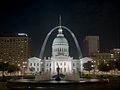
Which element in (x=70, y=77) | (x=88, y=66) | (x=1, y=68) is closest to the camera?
(x=70, y=77)

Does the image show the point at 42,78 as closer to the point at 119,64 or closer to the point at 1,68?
the point at 1,68

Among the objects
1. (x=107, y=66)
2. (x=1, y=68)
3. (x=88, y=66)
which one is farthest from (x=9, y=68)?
(x=88, y=66)

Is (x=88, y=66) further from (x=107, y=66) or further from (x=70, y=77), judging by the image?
(x=70, y=77)

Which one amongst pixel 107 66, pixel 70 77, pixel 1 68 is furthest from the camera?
pixel 107 66

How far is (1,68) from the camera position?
4628 inches

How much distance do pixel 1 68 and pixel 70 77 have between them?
3788cm

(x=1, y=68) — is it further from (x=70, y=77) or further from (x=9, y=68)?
(x=70, y=77)

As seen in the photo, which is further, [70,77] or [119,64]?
[119,64]

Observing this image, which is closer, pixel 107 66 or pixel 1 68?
pixel 1 68

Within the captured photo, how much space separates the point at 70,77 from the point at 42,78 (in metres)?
9.51

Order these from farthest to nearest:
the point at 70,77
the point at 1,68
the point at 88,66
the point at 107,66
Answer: the point at 88,66, the point at 107,66, the point at 1,68, the point at 70,77

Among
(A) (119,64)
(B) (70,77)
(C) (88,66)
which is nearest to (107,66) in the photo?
(A) (119,64)

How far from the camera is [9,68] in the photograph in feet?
409

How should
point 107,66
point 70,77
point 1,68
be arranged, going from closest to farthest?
1. point 70,77
2. point 1,68
3. point 107,66
